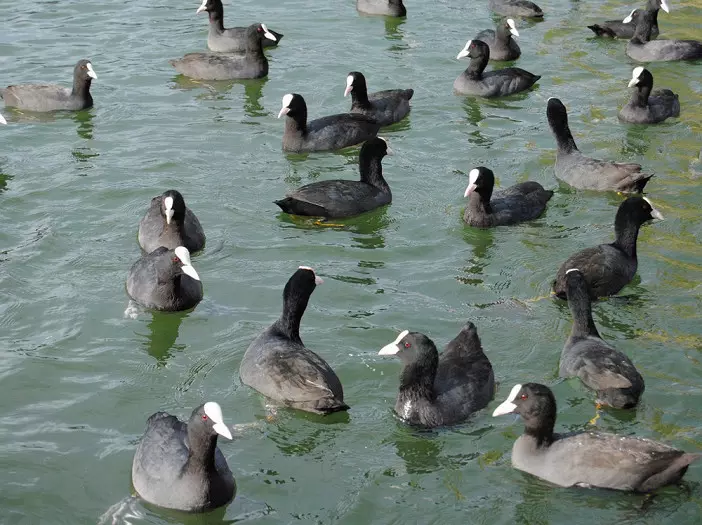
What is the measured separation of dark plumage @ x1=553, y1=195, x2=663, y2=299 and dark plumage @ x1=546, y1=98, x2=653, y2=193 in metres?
1.33

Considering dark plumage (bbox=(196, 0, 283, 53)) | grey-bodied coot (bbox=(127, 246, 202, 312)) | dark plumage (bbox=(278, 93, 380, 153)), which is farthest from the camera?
dark plumage (bbox=(196, 0, 283, 53))

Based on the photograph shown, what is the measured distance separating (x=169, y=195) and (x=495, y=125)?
563cm

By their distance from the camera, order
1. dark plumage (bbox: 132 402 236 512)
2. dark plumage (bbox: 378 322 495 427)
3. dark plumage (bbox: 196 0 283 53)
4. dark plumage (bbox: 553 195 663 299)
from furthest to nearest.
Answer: dark plumage (bbox: 196 0 283 53) → dark plumage (bbox: 553 195 663 299) → dark plumage (bbox: 378 322 495 427) → dark plumage (bbox: 132 402 236 512)

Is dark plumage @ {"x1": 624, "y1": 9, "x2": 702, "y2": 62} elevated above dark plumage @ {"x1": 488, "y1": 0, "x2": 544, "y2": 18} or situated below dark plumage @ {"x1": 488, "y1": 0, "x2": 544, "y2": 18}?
below

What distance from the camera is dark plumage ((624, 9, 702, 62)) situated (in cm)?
1736

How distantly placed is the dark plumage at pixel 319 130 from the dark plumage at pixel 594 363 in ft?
17.2

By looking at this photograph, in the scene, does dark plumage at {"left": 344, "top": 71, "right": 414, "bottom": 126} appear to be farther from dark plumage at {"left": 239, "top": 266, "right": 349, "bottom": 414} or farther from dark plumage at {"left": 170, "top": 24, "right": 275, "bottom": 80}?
dark plumage at {"left": 239, "top": 266, "right": 349, "bottom": 414}

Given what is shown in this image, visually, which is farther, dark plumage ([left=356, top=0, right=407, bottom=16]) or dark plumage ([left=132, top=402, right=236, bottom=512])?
dark plumage ([left=356, top=0, right=407, bottom=16])

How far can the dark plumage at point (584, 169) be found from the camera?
12.9 meters

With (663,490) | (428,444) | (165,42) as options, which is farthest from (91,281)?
(165,42)

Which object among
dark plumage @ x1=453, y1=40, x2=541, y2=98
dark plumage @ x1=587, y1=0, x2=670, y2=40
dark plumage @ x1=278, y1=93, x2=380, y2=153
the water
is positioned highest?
dark plumage @ x1=587, y1=0, x2=670, y2=40

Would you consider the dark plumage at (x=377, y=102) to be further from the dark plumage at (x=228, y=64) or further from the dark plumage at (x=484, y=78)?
the dark plumage at (x=228, y=64)

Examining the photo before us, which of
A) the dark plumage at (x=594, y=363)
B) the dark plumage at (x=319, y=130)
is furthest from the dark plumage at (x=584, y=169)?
the dark plumage at (x=594, y=363)

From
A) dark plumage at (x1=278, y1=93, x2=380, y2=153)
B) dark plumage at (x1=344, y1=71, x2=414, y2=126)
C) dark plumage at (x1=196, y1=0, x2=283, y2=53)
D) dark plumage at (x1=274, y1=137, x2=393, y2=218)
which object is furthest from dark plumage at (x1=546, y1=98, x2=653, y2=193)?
dark plumage at (x1=196, y1=0, x2=283, y2=53)
